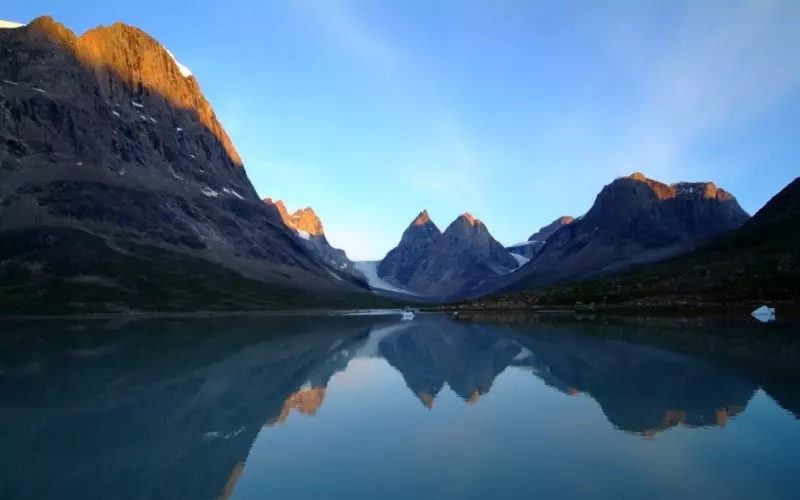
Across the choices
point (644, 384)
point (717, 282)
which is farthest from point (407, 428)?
point (717, 282)

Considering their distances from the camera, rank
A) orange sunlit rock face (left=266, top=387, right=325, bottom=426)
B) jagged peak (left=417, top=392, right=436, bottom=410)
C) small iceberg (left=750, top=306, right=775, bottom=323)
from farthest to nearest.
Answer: small iceberg (left=750, top=306, right=775, bottom=323) → jagged peak (left=417, top=392, right=436, bottom=410) → orange sunlit rock face (left=266, top=387, right=325, bottom=426)

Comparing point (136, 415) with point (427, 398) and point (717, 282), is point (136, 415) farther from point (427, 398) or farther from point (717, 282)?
point (717, 282)

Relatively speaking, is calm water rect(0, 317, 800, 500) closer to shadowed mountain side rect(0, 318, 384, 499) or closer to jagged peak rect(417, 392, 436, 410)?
shadowed mountain side rect(0, 318, 384, 499)

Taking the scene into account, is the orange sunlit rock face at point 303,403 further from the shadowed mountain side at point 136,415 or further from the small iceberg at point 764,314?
the small iceberg at point 764,314

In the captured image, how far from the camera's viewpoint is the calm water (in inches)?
691

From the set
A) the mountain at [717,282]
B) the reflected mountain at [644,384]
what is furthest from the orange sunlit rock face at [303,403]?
the mountain at [717,282]

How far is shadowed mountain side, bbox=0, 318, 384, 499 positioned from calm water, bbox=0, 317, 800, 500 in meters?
0.12

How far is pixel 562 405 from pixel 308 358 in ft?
97.0

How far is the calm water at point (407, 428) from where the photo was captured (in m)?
17.5

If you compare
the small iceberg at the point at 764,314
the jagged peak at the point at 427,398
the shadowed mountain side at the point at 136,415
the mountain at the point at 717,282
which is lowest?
the shadowed mountain side at the point at 136,415

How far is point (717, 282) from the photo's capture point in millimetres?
149500


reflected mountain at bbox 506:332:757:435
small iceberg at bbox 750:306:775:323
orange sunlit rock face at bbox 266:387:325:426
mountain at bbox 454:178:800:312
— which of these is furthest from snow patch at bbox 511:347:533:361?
mountain at bbox 454:178:800:312

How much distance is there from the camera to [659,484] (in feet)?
55.9

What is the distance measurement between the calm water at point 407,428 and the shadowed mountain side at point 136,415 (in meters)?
0.12
